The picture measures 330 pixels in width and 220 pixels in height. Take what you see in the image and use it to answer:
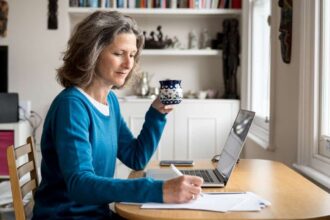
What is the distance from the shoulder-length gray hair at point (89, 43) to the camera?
147 cm

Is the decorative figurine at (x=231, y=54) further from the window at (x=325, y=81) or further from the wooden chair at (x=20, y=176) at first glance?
the wooden chair at (x=20, y=176)

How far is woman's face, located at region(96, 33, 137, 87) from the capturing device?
1.50m

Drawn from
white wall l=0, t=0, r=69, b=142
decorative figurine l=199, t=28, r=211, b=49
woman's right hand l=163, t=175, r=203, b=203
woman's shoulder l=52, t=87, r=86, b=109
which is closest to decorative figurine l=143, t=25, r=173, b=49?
decorative figurine l=199, t=28, r=211, b=49

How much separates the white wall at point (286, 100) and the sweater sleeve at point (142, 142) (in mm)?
853

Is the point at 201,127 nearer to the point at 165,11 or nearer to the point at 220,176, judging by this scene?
the point at 165,11

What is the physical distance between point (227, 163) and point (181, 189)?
459 mm

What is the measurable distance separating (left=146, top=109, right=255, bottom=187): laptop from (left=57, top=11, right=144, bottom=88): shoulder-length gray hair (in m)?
0.47

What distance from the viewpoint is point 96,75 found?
5.06ft

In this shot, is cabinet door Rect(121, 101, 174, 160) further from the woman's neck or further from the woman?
the woman's neck

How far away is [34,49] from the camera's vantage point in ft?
13.5

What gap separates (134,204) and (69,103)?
358 mm

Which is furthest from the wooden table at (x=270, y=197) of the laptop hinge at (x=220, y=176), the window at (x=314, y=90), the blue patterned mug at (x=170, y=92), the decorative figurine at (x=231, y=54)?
the decorative figurine at (x=231, y=54)

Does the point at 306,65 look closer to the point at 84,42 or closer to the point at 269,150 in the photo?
the point at 269,150

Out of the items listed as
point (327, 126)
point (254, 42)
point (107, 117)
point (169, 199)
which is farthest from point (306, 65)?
point (254, 42)
